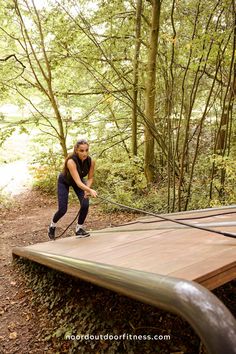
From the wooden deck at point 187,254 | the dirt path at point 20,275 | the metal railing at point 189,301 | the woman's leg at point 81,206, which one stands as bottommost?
the dirt path at point 20,275

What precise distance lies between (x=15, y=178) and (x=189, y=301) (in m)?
17.7

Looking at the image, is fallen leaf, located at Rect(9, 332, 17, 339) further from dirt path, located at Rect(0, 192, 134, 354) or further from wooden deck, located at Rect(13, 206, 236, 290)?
wooden deck, located at Rect(13, 206, 236, 290)

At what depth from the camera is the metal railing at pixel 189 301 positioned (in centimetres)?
89

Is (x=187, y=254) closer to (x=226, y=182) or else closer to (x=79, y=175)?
(x=79, y=175)

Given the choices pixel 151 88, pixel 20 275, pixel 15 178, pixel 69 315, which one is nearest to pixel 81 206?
pixel 20 275

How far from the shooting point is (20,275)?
5445mm

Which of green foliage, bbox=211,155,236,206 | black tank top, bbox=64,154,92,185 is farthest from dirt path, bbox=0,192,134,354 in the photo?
Result: green foliage, bbox=211,155,236,206

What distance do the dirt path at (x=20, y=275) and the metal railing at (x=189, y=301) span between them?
2.53m

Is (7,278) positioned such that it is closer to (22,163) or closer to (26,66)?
(26,66)

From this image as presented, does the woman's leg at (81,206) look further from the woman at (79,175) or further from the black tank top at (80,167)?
the black tank top at (80,167)

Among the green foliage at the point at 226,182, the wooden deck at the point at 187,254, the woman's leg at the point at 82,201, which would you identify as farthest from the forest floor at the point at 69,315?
the green foliage at the point at 226,182

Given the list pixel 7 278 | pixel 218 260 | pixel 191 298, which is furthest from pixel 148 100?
pixel 191 298

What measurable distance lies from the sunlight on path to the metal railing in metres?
13.6

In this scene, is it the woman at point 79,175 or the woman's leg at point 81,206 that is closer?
the woman at point 79,175
